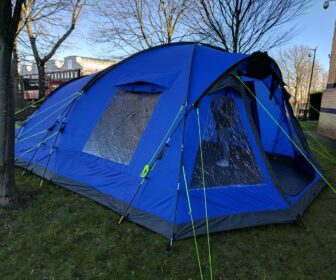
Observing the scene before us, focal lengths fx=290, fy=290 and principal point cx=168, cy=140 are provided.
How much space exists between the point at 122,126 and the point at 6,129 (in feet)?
4.71

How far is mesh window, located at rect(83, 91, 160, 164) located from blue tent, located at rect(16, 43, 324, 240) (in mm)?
15

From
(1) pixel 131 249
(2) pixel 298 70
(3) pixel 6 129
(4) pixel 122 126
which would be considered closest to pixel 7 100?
(3) pixel 6 129

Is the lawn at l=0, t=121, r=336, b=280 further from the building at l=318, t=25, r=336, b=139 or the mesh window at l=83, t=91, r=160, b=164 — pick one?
the building at l=318, t=25, r=336, b=139

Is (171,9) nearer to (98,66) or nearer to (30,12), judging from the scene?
(30,12)

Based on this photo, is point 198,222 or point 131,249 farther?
point 198,222

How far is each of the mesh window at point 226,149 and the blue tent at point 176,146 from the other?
0.04ft

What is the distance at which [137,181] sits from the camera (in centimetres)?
345

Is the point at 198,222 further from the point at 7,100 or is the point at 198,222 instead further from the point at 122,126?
the point at 7,100

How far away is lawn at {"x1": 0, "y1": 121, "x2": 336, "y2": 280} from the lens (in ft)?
8.52

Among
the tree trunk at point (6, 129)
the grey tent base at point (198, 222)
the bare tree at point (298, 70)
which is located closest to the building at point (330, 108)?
the grey tent base at point (198, 222)

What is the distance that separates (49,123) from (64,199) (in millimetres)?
1623

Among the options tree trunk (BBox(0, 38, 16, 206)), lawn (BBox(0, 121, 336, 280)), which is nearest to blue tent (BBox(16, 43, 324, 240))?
lawn (BBox(0, 121, 336, 280))

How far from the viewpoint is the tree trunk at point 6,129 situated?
3389 millimetres

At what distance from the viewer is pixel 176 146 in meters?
3.34
